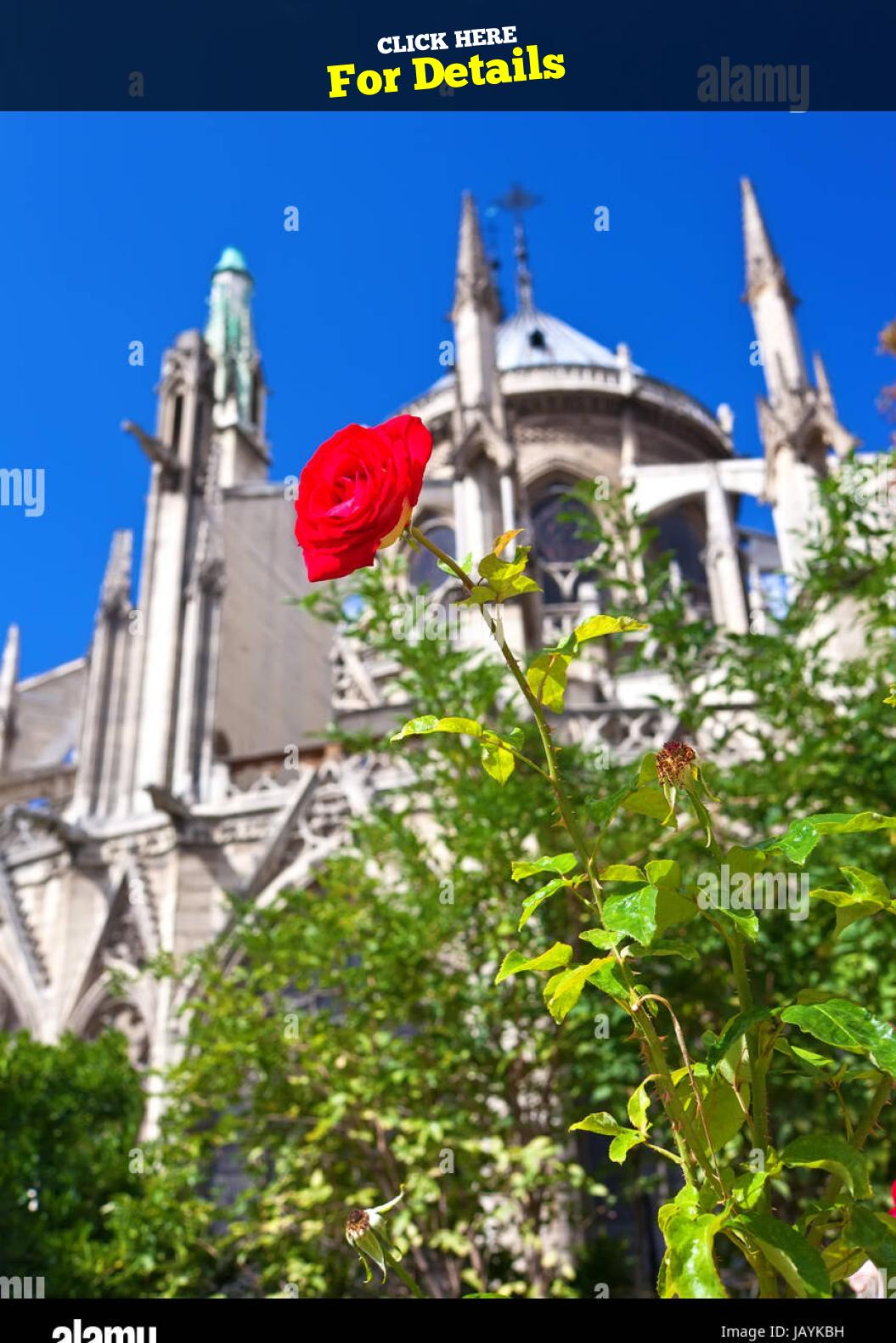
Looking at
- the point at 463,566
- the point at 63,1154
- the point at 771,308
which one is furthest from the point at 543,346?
the point at 463,566

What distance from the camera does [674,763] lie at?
52.5 inches

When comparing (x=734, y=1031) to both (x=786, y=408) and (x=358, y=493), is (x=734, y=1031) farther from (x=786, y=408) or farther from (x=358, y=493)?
(x=786, y=408)

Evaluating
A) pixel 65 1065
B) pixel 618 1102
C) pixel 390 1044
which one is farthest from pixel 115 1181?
pixel 618 1102

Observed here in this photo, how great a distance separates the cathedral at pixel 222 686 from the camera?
1253 cm

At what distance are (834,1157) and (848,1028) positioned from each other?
0.16 m

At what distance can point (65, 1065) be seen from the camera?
850 centimetres

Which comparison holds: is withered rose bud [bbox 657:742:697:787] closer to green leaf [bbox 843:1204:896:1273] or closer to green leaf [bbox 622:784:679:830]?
green leaf [bbox 622:784:679:830]

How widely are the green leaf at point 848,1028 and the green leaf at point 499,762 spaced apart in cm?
44

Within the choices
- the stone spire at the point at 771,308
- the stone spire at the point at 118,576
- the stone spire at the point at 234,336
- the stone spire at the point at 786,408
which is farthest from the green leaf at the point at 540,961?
the stone spire at the point at 234,336

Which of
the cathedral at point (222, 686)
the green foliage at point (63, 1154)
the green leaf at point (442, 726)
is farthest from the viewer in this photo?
the cathedral at point (222, 686)

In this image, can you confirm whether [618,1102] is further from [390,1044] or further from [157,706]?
[157,706]

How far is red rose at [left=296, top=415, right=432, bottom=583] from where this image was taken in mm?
1290

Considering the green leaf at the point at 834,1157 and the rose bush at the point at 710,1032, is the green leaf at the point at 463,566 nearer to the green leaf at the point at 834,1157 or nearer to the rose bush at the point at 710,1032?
the rose bush at the point at 710,1032
